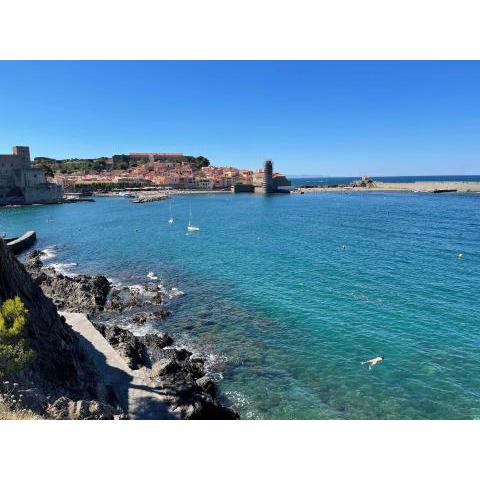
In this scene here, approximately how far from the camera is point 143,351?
1520 cm

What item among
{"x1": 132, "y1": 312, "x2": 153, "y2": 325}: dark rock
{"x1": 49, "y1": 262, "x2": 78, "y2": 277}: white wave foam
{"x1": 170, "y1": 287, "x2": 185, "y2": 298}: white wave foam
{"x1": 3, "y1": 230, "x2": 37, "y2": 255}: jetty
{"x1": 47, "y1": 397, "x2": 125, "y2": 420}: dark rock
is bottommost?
{"x1": 132, "y1": 312, "x2": 153, "y2": 325}: dark rock

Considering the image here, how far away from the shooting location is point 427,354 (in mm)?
15188

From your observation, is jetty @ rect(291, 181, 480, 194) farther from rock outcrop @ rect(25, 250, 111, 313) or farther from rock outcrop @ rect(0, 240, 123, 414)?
Result: rock outcrop @ rect(0, 240, 123, 414)

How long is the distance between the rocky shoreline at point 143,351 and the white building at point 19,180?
71.1 m

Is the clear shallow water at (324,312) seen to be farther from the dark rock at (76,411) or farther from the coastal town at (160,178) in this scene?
the coastal town at (160,178)

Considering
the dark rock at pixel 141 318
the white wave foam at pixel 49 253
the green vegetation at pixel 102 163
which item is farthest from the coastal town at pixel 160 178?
the dark rock at pixel 141 318

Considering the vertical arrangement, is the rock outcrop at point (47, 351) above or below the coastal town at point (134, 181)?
below

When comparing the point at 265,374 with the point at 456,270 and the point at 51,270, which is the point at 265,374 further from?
the point at 51,270

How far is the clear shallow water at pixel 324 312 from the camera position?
12.8 metres

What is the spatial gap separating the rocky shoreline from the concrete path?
27 centimetres

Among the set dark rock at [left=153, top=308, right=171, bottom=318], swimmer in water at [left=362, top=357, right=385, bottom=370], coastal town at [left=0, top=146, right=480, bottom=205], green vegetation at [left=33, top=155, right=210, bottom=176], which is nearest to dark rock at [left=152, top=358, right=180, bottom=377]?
dark rock at [left=153, top=308, right=171, bottom=318]

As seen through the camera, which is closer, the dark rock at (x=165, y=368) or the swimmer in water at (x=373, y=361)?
the dark rock at (x=165, y=368)

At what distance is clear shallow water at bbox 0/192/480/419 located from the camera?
1284 centimetres

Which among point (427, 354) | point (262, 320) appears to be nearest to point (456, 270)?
point (427, 354)
